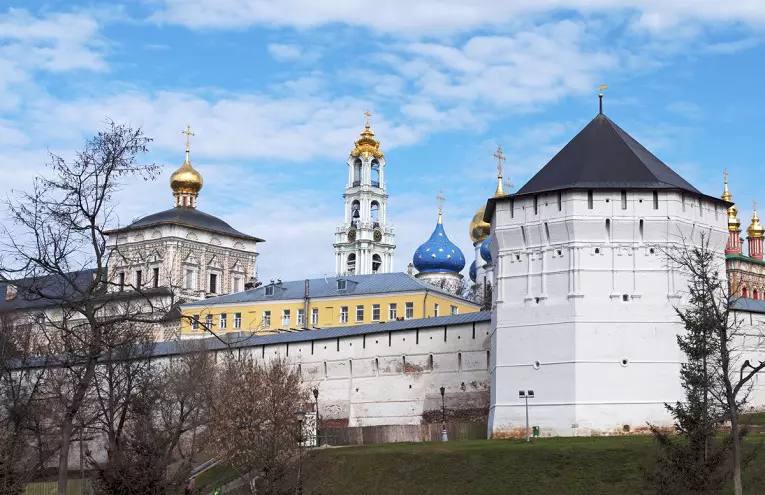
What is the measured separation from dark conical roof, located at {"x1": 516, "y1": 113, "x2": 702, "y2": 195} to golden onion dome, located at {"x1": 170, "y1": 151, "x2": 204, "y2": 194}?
141 feet

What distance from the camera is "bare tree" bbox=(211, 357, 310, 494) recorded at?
27.7 metres

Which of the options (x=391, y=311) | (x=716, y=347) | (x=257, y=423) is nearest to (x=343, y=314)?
(x=391, y=311)

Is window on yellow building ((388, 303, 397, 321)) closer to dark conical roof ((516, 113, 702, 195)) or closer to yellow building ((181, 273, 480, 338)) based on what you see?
yellow building ((181, 273, 480, 338))

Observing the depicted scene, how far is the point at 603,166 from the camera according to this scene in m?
38.1

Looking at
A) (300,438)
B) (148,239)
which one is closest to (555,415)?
(300,438)

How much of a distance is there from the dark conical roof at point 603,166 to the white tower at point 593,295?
6 centimetres

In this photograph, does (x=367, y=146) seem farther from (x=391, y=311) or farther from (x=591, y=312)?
(x=591, y=312)

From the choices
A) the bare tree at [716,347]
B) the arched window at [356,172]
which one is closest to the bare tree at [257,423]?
the bare tree at [716,347]

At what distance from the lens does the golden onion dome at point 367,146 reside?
92.7 metres

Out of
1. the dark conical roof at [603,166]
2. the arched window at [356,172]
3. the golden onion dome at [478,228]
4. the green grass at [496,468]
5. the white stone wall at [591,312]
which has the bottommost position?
the green grass at [496,468]

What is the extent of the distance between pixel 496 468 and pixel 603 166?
10.8m

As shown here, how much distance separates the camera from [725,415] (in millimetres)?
28359

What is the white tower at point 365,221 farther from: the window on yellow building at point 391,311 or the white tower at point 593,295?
the white tower at point 593,295

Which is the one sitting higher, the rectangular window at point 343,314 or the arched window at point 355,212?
the arched window at point 355,212
